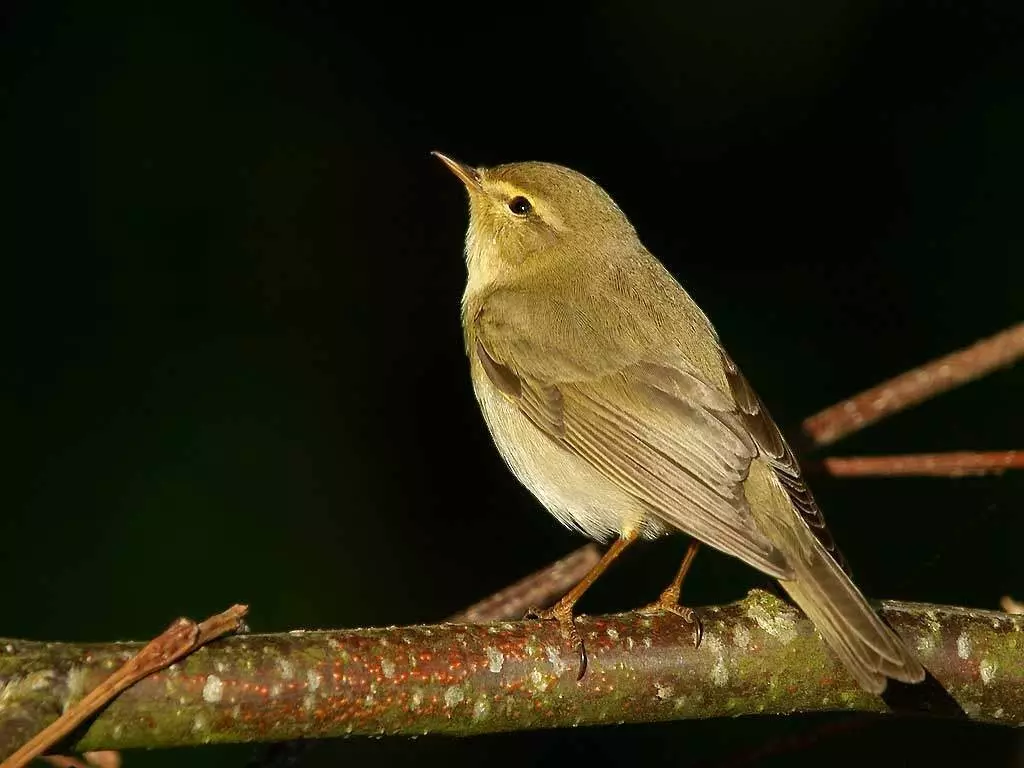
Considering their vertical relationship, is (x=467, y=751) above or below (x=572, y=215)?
below

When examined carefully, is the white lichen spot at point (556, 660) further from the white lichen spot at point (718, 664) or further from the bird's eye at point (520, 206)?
the bird's eye at point (520, 206)

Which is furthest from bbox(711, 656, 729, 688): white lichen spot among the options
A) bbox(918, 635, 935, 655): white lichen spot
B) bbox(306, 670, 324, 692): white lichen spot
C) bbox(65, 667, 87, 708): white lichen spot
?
bbox(65, 667, 87, 708): white lichen spot

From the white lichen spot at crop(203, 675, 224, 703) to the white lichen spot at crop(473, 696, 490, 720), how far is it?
0.53m

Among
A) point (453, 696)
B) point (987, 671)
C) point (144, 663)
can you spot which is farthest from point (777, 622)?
point (144, 663)

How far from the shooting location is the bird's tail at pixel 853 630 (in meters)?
2.71

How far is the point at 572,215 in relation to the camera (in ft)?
13.9

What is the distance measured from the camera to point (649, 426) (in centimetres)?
362

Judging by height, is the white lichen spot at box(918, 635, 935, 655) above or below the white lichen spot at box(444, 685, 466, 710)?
below

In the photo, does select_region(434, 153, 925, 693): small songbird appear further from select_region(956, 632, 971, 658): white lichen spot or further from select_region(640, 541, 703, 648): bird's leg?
select_region(956, 632, 971, 658): white lichen spot

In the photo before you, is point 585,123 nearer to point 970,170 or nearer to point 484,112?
point 484,112

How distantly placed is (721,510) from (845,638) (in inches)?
23.9

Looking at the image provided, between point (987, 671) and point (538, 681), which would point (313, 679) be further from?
point (987, 671)

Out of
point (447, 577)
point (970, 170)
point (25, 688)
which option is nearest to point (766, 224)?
point (970, 170)

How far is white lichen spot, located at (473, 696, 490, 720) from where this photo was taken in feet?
8.25
